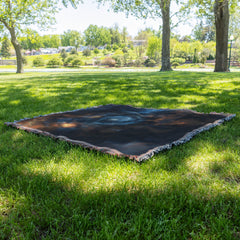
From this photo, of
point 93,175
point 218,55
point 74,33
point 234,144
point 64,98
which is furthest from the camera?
point 74,33

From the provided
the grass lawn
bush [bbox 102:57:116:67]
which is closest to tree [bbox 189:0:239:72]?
the grass lawn

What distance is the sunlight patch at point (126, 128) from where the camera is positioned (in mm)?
2538

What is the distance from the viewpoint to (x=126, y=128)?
3262 mm

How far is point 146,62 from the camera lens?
43.0 metres

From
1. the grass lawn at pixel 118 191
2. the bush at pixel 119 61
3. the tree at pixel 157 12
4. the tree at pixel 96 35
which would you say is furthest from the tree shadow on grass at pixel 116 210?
the tree at pixel 96 35

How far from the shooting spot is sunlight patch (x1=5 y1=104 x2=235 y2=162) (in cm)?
254

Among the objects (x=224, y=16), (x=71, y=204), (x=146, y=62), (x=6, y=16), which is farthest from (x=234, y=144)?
(x=146, y=62)

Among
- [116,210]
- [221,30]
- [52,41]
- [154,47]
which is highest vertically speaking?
[52,41]

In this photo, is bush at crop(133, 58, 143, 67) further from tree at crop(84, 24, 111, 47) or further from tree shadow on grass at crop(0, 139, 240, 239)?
tree shadow on grass at crop(0, 139, 240, 239)

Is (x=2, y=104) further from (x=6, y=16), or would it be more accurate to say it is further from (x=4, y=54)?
(x=4, y=54)

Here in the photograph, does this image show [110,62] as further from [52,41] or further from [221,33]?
[52,41]

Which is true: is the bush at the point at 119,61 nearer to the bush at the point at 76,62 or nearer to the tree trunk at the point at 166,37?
the bush at the point at 76,62

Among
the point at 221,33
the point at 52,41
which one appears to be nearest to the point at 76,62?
the point at 221,33

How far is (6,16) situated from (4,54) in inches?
2249
